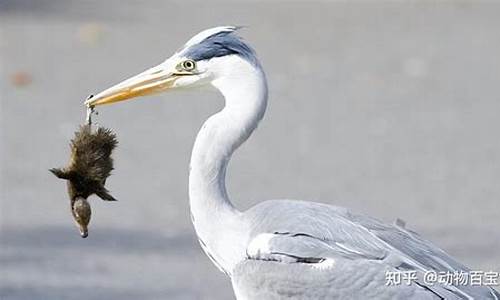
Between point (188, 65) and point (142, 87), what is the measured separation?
0.60ft

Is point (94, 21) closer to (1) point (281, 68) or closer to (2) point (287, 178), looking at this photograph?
(1) point (281, 68)

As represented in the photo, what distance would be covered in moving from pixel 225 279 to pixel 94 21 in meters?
5.17

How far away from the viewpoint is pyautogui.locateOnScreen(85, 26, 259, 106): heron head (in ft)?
15.5

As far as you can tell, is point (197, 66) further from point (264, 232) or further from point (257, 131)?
point (257, 131)

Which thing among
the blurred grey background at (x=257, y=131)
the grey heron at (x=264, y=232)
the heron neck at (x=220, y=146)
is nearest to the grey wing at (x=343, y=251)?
the grey heron at (x=264, y=232)

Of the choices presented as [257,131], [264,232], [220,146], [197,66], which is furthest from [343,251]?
[257,131]

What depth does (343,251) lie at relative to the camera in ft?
14.6

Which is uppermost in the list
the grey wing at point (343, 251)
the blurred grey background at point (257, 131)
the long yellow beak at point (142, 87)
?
the blurred grey background at point (257, 131)

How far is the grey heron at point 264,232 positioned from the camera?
14.4 ft

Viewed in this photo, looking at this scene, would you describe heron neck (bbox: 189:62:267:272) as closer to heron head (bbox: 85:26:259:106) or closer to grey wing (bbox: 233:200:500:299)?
heron head (bbox: 85:26:259:106)

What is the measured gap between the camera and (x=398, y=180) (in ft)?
26.0

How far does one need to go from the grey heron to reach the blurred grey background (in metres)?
1.63

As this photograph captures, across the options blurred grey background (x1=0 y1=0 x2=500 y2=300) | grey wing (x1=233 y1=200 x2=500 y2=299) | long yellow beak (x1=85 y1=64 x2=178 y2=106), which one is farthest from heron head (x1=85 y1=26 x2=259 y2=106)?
blurred grey background (x1=0 y1=0 x2=500 y2=300)

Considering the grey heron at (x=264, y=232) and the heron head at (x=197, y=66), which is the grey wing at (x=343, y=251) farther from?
the heron head at (x=197, y=66)
